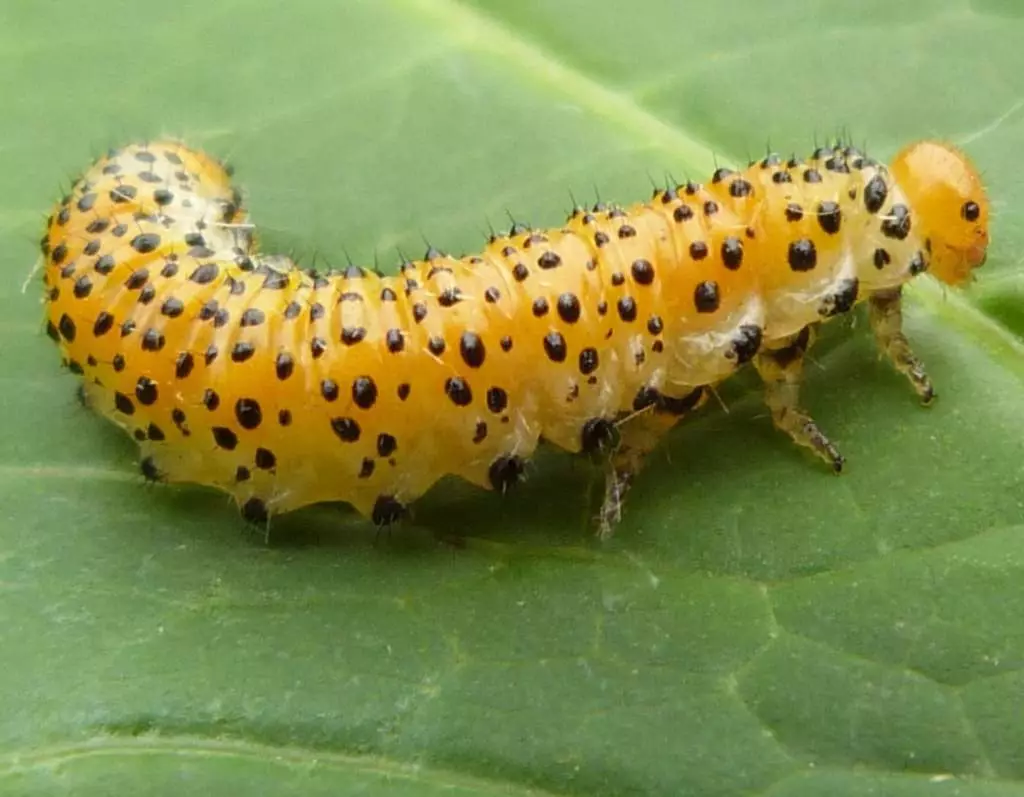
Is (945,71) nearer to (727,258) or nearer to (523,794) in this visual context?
(727,258)

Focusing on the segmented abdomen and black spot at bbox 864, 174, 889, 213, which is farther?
black spot at bbox 864, 174, 889, 213

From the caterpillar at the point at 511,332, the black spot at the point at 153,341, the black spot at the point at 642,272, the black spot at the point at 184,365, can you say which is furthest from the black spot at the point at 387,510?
the black spot at the point at 642,272

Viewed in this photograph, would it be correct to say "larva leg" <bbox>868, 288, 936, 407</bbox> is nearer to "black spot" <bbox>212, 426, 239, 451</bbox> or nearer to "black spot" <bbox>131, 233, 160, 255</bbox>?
"black spot" <bbox>212, 426, 239, 451</bbox>

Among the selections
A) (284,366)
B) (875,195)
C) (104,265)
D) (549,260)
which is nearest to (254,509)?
(284,366)

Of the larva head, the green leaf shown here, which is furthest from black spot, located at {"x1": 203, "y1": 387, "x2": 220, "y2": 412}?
the larva head

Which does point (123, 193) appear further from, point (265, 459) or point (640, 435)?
point (640, 435)

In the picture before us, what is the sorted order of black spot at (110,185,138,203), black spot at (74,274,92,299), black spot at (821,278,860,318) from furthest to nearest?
black spot at (110,185,138,203), black spot at (74,274,92,299), black spot at (821,278,860,318)
